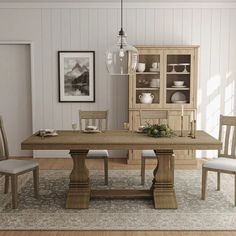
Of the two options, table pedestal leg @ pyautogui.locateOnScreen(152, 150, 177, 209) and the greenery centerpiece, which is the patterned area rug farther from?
the greenery centerpiece

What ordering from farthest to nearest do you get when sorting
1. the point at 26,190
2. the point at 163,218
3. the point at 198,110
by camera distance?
1. the point at 198,110
2. the point at 26,190
3. the point at 163,218

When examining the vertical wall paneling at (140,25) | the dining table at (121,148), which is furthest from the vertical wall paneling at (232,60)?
the dining table at (121,148)

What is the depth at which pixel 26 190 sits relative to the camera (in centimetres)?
483

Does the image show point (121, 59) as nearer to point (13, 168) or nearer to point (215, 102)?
point (13, 168)

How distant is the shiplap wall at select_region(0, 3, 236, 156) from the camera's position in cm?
652

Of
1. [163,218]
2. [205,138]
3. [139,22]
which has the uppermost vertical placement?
[139,22]

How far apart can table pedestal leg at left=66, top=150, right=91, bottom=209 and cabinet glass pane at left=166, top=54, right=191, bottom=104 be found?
2.56 meters

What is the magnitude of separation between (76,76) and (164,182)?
9.94ft

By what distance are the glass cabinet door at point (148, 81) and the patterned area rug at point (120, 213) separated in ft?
5.40

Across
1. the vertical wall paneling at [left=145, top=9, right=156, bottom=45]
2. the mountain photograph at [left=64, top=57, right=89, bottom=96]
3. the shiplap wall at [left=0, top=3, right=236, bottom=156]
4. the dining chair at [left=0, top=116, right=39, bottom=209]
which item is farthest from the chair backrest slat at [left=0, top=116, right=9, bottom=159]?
the vertical wall paneling at [left=145, top=9, right=156, bottom=45]

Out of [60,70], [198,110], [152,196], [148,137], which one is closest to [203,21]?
[198,110]

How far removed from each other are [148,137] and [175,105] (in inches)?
79.7

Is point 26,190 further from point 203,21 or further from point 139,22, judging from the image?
point 203,21

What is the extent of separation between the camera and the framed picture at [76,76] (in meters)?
6.59
